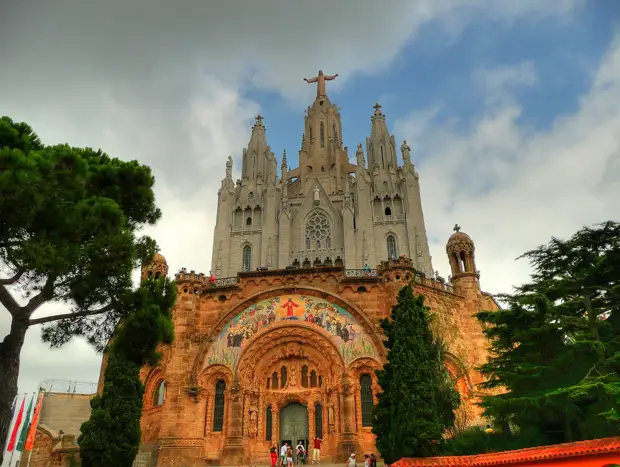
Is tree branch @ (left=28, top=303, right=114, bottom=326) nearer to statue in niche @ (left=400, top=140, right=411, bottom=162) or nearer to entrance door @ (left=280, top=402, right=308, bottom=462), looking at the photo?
entrance door @ (left=280, top=402, right=308, bottom=462)

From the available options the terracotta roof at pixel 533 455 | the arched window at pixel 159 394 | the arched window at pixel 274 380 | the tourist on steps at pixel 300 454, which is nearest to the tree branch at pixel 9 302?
the terracotta roof at pixel 533 455

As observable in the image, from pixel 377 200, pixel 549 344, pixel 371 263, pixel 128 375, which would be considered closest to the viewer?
pixel 549 344

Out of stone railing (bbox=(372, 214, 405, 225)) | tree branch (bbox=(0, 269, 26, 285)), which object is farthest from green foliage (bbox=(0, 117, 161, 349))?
stone railing (bbox=(372, 214, 405, 225))

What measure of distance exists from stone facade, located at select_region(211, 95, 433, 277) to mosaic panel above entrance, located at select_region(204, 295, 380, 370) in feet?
59.3

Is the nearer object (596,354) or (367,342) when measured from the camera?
(596,354)

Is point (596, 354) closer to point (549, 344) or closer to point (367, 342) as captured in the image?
point (549, 344)

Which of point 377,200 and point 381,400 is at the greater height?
point 377,200

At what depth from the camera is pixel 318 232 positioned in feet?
150

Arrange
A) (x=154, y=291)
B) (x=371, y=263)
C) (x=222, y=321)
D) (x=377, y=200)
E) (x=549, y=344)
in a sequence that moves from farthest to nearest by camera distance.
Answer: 1. (x=377, y=200)
2. (x=371, y=263)
3. (x=222, y=321)
4. (x=549, y=344)
5. (x=154, y=291)

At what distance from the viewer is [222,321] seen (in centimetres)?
2308

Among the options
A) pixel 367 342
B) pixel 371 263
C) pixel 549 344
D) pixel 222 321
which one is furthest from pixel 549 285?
pixel 371 263

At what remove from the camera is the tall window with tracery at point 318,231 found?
148ft

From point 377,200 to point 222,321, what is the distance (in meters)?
27.1

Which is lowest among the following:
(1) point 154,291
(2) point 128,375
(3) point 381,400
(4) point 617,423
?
(4) point 617,423
